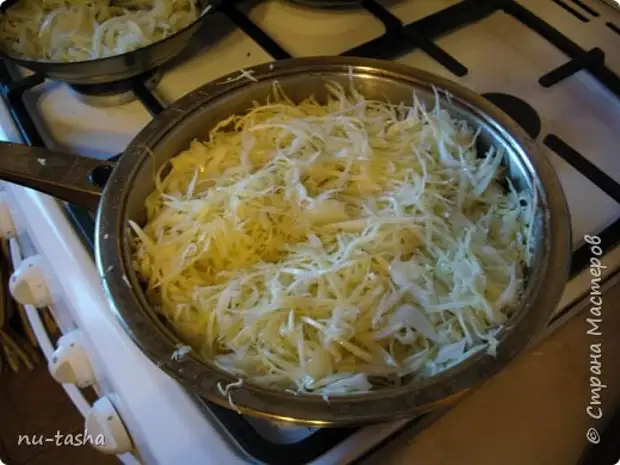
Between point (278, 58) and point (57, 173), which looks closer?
point (57, 173)

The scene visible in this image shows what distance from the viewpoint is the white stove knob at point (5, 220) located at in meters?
0.88

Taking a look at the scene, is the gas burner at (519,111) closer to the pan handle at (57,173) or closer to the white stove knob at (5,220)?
the pan handle at (57,173)

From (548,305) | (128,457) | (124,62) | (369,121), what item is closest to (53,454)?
(128,457)

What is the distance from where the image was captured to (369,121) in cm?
78

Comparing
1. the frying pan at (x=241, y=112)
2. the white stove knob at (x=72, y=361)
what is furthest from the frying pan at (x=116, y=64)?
the white stove knob at (x=72, y=361)

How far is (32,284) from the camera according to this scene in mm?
803

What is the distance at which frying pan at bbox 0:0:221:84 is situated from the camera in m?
0.83

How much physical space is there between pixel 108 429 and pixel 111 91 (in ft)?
1.43

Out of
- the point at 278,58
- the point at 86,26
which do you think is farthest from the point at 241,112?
the point at 86,26

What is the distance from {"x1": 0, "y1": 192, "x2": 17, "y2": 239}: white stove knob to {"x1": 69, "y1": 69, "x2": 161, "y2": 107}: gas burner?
163mm

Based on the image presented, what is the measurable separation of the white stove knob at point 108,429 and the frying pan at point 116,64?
1.28ft

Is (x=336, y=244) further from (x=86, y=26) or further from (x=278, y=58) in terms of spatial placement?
(x=86, y=26)

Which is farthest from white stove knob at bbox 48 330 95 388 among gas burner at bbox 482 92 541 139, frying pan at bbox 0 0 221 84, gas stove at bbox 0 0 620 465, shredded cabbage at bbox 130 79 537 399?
gas burner at bbox 482 92 541 139

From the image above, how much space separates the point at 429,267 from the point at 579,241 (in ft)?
0.67
